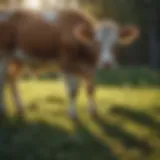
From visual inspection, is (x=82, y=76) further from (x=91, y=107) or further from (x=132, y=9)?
(x=132, y=9)

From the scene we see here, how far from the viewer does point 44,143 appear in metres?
1.14

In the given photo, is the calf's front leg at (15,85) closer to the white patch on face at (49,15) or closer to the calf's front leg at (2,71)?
the calf's front leg at (2,71)

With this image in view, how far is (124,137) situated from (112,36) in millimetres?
247

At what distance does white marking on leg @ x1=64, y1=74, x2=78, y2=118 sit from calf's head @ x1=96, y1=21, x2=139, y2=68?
3.0 inches

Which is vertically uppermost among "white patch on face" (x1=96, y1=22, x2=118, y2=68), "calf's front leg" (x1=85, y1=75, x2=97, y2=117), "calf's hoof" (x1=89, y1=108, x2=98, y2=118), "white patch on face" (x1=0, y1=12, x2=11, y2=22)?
"white patch on face" (x1=0, y1=12, x2=11, y2=22)

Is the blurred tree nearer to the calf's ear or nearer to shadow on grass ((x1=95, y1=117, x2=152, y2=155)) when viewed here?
the calf's ear

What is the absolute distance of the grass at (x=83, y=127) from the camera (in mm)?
1129

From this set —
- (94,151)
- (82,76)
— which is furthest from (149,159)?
(82,76)

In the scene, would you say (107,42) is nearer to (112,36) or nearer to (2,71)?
(112,36)

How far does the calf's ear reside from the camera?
1.18 metres

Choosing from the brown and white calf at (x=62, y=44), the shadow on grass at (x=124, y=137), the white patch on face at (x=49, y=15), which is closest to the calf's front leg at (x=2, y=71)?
the brown and white calf at (x=62, y=44)

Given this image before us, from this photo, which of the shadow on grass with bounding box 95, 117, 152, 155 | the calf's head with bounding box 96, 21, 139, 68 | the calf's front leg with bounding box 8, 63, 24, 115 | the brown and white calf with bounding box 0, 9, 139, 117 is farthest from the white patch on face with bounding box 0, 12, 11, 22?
the shadow on grass with bounding box 95, 117, 152, 155

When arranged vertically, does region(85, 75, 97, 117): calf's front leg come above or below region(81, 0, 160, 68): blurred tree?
below

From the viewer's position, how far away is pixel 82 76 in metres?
1.20
